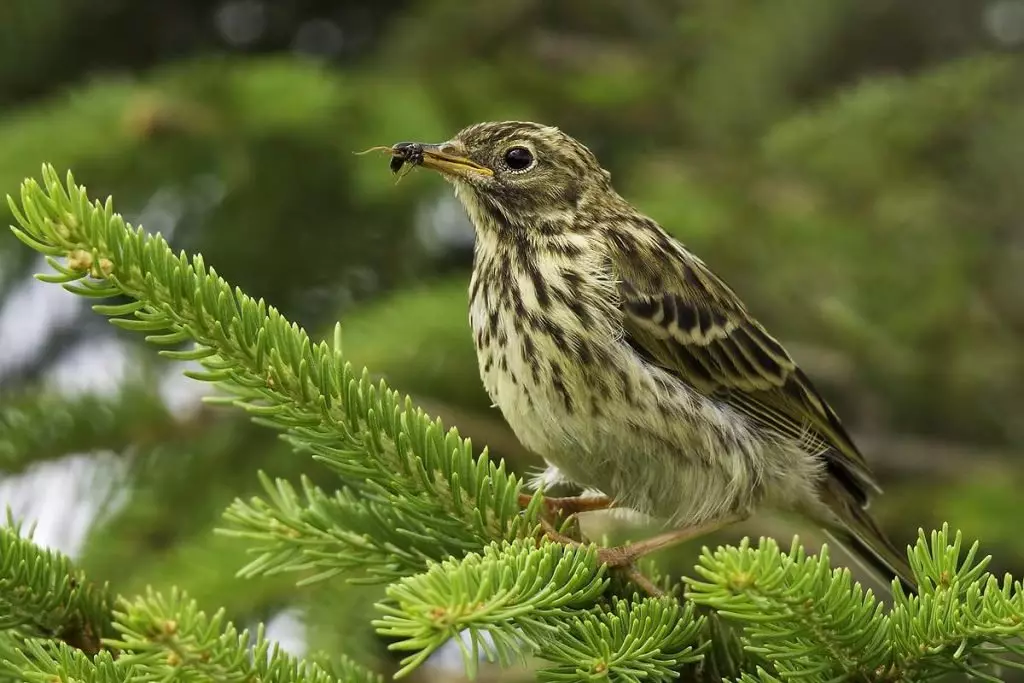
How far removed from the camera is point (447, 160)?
3672 millimetres

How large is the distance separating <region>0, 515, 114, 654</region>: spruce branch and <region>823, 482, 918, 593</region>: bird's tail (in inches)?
92.3

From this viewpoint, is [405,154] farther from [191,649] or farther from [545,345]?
[191,649]

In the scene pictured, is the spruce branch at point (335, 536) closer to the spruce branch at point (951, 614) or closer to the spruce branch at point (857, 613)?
the spruce branch at point (857, 613)

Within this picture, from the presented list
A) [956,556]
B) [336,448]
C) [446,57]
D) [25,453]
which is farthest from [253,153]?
[956,556]

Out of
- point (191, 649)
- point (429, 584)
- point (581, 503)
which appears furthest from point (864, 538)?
point (191, 649)

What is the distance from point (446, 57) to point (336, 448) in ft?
10.1

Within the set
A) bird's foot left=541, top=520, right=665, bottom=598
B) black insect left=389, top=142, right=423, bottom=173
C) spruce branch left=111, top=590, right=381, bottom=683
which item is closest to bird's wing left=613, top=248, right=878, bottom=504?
black insect left=389, top=142, right=423, bottom=173

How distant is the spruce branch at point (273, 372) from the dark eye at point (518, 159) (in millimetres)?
1544

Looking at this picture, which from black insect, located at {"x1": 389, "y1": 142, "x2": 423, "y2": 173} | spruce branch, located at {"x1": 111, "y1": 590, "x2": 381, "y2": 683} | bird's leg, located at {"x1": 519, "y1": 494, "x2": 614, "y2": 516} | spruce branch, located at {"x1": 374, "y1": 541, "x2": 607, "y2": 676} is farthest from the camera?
black insect, located at {"x1": 389, "y1": 142, "x2": 423, "y2": 173}

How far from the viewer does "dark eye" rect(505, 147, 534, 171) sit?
379cm

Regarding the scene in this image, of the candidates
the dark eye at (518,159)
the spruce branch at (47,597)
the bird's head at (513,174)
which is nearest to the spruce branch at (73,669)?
the spruce branch at (47,597)

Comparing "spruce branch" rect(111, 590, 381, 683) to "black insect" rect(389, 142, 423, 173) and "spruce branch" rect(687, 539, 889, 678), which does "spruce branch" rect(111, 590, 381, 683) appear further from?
"black insect" rect(389, 142, 423, 173)

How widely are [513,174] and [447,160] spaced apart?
0.23m

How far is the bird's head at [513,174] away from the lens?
3723 mm
